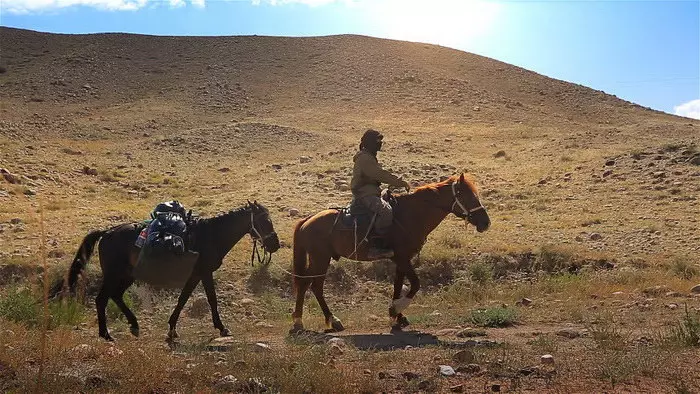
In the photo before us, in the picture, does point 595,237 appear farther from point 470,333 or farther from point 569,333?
point 470,333

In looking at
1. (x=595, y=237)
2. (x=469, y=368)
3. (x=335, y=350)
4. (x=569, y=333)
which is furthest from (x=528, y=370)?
(x=595, y=237)

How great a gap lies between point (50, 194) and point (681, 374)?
858 inches

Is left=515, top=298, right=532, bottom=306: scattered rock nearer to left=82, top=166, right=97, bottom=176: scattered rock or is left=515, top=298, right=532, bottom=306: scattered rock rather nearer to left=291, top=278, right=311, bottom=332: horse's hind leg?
left=291, top=278, right=311, bottom=332: horse's hind leg

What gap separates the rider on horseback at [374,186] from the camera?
32.5 feet

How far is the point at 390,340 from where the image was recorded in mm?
8828

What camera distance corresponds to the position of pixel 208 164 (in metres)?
32.8

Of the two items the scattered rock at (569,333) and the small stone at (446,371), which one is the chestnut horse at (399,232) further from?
the small stone at (446,371)

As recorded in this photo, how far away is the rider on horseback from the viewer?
9.91 meters

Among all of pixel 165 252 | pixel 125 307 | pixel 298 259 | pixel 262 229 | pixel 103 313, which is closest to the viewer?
pixel 165 252

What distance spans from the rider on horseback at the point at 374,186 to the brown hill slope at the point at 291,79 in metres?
39.5

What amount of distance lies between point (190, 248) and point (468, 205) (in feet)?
13.5

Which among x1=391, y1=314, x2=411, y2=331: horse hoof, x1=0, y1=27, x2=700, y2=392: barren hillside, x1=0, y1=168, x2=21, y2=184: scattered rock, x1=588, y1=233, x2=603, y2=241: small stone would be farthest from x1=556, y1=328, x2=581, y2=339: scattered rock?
x1=0, y1=168, x2=21, y2=184: scattered rock

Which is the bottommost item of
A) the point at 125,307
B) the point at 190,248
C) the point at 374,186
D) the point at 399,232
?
the point at 125,307

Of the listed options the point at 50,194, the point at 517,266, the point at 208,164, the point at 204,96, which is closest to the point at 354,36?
the point at 204,96
